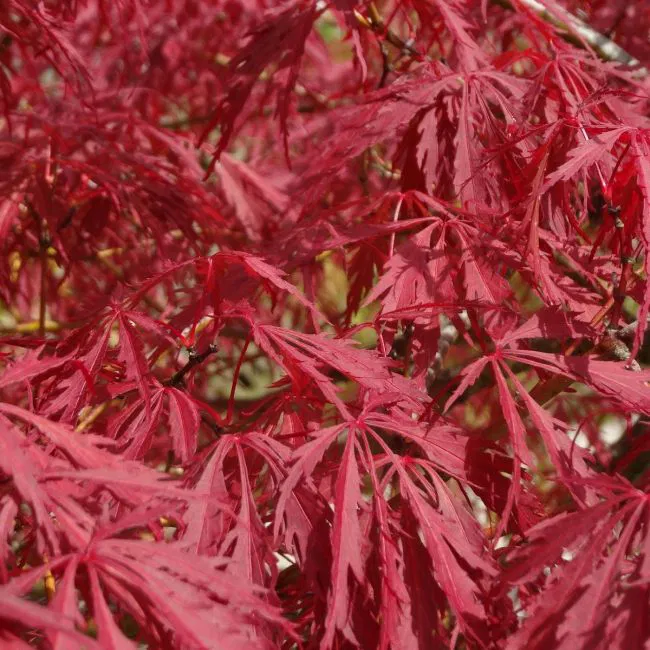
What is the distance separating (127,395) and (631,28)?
4.08ft

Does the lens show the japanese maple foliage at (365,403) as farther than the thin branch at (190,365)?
No

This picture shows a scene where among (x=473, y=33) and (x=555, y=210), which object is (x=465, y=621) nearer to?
(x=555, y=210)

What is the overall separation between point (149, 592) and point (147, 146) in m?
1.22

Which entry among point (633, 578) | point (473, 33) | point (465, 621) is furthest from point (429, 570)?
point (473, 33)

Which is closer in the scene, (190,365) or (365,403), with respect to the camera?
Result: (365,403)

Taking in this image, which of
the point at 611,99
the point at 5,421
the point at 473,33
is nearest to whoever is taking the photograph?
the point at 5,421

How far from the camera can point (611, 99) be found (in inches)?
41.0

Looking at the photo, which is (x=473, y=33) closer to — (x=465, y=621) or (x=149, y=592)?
(x=465, y=621)

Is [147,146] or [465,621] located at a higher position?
[147,146]

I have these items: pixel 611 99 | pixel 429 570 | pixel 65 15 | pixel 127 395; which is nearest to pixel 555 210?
pixel 611 99

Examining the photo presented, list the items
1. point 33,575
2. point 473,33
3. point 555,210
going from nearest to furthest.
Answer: point 33,575 < point 555,210 < point 473,33

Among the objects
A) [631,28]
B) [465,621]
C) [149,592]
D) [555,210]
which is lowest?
[465,621]

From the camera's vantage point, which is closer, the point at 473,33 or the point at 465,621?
the point at 465,621

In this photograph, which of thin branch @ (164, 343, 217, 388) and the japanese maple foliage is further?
thin branch @ (164, 343, 217, 388)
